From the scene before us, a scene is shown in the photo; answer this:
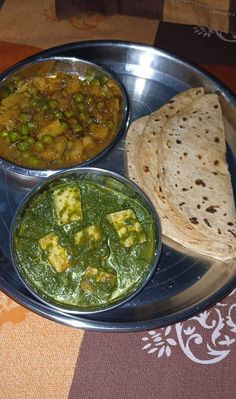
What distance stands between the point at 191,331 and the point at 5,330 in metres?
1.14

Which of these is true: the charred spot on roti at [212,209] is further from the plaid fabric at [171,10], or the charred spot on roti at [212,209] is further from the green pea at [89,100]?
the plaid fabric at [171,10]

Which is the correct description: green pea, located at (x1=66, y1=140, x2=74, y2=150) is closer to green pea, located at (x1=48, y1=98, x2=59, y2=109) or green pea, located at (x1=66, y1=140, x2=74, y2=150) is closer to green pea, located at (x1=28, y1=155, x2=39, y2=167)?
green pea, located at (x1=28, y1=155, x2=39, y2=167)

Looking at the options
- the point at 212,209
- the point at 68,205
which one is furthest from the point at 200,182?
the point at 68,205

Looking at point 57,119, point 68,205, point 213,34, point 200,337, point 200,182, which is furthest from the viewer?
point 213,34

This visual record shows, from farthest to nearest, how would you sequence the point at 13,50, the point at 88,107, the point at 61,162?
1. the point at 13,50
2. the point at 88,107
3. the point at 61,162

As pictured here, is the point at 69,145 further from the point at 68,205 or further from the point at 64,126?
the point at 68,205

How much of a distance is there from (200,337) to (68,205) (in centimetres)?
117

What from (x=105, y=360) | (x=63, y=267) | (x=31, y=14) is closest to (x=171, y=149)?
(x=63, y=267)

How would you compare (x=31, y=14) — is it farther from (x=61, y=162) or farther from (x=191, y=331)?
(x=191, y=331)

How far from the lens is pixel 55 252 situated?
3.15 m

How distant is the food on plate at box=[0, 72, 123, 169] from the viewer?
363cm

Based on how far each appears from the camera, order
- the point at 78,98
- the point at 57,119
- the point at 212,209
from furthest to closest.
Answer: the point at 78,98
the point at 57,119
the point at 212,209

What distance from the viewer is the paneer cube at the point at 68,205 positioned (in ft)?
10.8

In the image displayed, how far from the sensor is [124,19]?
15.7 feet
